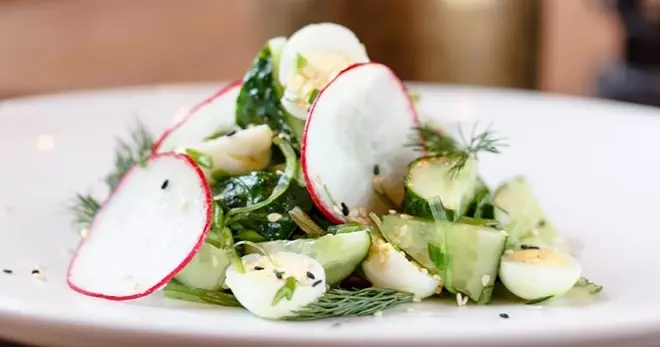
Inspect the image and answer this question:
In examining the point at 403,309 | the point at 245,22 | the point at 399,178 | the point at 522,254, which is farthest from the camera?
the point at 245,22

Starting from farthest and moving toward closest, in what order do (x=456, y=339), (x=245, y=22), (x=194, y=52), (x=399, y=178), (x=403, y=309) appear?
(x=245, y=22), (x=194, y=52), (x=399, y=178), (x=403, y=309), (x=456, y=339)

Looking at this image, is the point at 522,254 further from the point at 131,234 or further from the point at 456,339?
the point at 131,234

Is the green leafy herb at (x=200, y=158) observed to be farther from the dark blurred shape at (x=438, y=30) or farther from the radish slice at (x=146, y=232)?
the dark blurred shape at (x=438, y=30)

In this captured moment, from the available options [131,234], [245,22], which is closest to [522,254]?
[131,234]

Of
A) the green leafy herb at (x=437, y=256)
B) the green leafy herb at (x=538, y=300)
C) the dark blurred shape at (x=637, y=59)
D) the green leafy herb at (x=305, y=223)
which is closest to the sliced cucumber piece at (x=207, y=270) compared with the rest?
the green leafy herb at (x=305, y=223)

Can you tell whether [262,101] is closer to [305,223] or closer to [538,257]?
[305,223]

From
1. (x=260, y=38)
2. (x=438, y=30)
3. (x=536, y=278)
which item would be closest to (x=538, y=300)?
(x=536, y=278)
